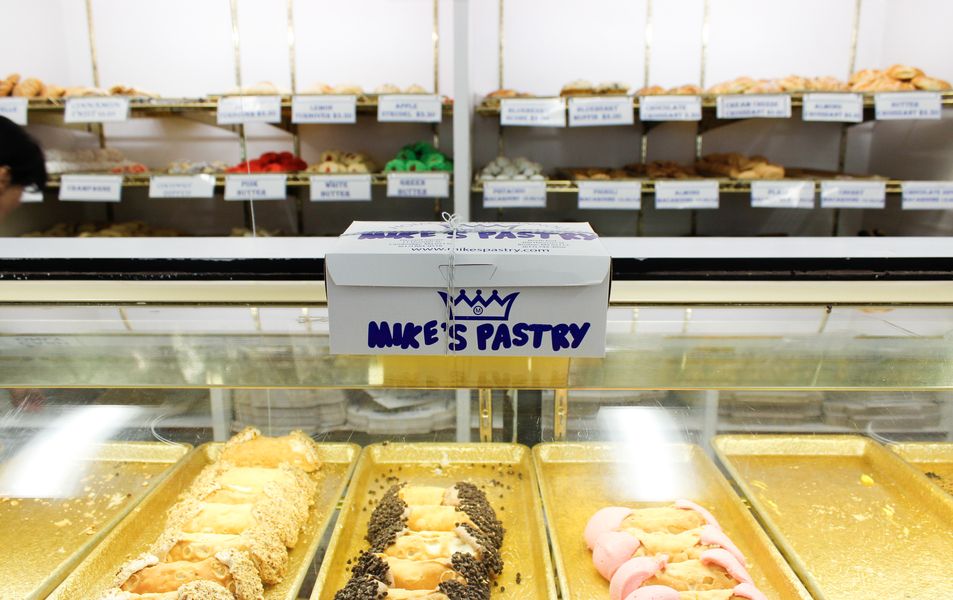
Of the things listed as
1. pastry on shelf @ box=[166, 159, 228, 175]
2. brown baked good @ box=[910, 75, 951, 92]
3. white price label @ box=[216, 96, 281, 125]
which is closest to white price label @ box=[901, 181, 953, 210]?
brown baked good @ box=[910, 75, 951, 92]

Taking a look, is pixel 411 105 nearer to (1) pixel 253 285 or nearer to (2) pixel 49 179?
(2) pixel 49 179

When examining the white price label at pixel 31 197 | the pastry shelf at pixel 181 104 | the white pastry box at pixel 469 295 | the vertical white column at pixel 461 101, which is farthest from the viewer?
the white price label at pixel 31 197

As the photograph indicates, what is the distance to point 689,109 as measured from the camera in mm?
3051

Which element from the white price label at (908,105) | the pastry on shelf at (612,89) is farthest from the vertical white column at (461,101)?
the white price label at (908,105)

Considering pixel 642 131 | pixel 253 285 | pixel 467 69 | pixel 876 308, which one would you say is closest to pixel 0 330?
pixel 253 285

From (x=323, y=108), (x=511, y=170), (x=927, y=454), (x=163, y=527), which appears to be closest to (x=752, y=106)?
(x=511, y=170)

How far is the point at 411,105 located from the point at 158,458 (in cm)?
210

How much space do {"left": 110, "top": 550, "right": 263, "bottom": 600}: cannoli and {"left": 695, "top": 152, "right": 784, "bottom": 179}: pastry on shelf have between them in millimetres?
3032

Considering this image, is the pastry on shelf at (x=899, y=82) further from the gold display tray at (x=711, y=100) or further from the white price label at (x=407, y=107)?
the white price label at (x=407, y=107)

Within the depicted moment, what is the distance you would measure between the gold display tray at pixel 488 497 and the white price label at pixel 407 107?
6.43 ft

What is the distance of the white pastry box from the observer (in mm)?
742

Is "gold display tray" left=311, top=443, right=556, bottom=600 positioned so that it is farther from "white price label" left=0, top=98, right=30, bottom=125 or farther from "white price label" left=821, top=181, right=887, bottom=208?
"white price label" left=0, top=98, right=30, bottom=125

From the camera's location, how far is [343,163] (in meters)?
3.41

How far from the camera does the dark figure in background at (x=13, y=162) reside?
191cm
